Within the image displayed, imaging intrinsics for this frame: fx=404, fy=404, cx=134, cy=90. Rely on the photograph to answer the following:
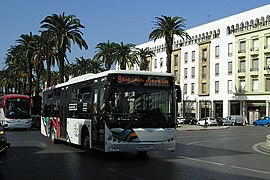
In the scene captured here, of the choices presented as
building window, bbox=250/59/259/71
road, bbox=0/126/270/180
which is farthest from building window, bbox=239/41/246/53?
road, bbox=0/126/270/180

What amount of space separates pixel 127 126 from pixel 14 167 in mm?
3904

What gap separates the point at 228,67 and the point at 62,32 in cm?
3800

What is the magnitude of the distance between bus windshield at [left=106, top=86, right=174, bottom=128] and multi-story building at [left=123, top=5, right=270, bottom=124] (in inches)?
2030

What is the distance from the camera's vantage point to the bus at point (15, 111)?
119 ft

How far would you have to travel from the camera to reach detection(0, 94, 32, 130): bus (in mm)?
36312

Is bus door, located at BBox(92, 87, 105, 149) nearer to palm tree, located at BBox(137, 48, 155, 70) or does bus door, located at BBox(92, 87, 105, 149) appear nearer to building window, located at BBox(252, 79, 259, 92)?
building window, located at BBox(252, 79, 259, 92)

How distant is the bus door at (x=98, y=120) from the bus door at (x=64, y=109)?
4085 millimetres

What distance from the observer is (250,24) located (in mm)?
70062

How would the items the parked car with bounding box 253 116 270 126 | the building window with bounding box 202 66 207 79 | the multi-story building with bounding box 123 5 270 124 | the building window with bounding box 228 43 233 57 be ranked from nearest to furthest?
the parked car with bounding box 253 116 270 126, the multi-story building with bounding box 123 5 270 124, the building window with bounding box 228 43 233 57, the building window with bounding box 202 66 207 79

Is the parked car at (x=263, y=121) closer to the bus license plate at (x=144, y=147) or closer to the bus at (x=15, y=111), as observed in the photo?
the bus at (x=15, y=111)

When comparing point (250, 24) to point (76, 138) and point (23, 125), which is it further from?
point (76, 138)

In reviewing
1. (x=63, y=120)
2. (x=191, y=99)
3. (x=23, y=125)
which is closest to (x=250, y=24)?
(x=191, y=99)

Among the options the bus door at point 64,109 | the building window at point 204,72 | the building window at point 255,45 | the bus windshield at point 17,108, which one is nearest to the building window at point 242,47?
the building window at point 255,45

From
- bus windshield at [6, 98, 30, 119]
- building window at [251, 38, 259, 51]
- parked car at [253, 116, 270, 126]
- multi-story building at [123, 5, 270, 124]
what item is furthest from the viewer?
building window at [251, 38, 259, 51]
